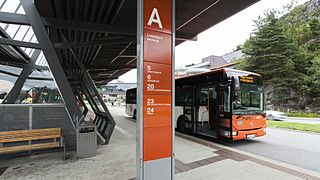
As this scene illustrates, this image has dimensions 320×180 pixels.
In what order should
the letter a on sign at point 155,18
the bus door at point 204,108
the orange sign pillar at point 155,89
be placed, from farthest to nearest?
the bus door at point 204,108 → the letter a on sign at point 155,18 → the orange sign pillar at point 155,89

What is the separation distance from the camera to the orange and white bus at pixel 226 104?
658 centimetres

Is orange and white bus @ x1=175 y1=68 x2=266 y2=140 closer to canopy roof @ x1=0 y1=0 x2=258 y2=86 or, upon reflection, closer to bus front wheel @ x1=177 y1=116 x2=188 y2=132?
bus front wheel @ x1=177 y1=116 x2=188 y2=132

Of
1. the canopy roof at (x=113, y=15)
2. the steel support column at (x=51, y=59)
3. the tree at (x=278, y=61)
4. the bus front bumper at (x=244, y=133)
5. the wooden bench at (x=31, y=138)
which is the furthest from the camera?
the tree at (x=278, y=61)

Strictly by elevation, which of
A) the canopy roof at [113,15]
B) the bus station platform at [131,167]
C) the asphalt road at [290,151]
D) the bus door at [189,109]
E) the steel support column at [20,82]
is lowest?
the asphalt road at [290,151]

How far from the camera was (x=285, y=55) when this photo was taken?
945 inches

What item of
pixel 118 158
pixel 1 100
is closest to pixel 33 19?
pixel 1 100

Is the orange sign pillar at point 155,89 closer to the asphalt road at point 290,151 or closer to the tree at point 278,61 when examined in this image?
the asphalt road at point 290,151

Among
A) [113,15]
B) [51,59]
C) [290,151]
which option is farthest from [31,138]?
[290,151]

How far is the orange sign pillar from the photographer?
9.43 ft

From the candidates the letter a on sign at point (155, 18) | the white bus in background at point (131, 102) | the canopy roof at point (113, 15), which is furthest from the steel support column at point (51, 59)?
the white bus in background at point (131, 102)

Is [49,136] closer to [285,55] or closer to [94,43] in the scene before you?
[94,43]

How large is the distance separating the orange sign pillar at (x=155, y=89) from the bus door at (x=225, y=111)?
4.05 meters

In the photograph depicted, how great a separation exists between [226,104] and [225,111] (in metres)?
0.27

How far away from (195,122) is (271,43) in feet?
73.1
